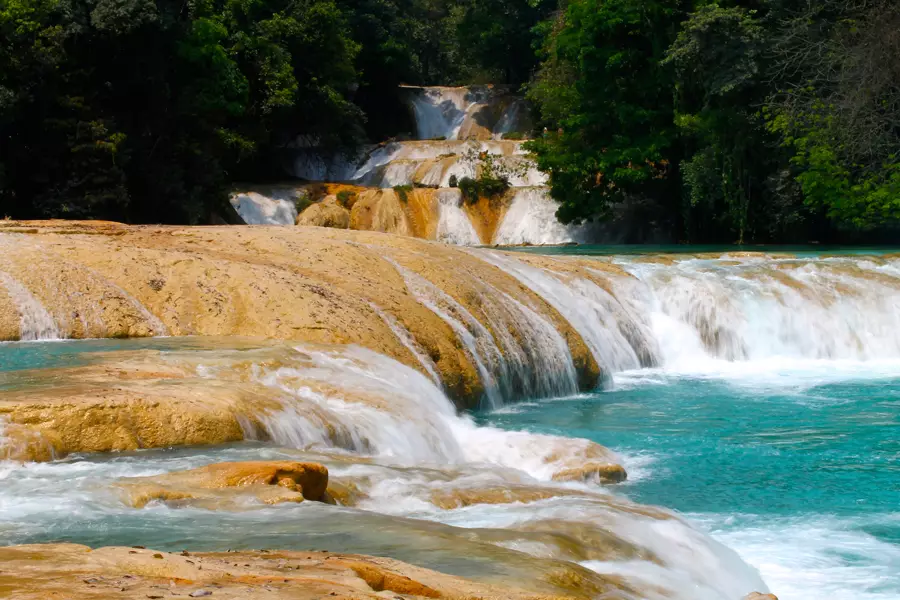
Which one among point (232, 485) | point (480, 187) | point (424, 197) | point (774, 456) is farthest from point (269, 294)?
point (480, 187)

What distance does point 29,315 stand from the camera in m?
10.8

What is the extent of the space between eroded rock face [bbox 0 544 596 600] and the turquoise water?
8.91 ft

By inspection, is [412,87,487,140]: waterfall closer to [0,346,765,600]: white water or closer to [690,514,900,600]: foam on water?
[0,346,765,600]: white water

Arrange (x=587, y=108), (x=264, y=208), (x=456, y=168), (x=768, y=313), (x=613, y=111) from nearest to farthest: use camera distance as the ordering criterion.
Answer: (x=768, y=313), (x=613, y=111), (x=264, y=208), (x=587, y=108), (x=456, y=168)

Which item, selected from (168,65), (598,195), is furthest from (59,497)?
(598,195)

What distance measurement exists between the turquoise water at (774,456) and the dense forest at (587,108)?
11.7m

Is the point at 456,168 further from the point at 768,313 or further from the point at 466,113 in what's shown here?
the point at 768,313

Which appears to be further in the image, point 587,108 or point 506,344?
point 587,108

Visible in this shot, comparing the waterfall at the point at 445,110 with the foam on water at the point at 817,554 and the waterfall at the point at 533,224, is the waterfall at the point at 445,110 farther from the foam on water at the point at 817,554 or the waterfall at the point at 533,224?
the foam on water at the point at 817,554

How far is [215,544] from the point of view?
16.7ft

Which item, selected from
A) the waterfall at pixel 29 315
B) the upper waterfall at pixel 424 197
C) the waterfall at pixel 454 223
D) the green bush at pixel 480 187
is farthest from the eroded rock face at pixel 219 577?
the green bush at pixel 480 187

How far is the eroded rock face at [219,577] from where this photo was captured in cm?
369

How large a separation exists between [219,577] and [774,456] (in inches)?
278

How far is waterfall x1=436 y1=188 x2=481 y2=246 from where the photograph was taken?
30281 mm
